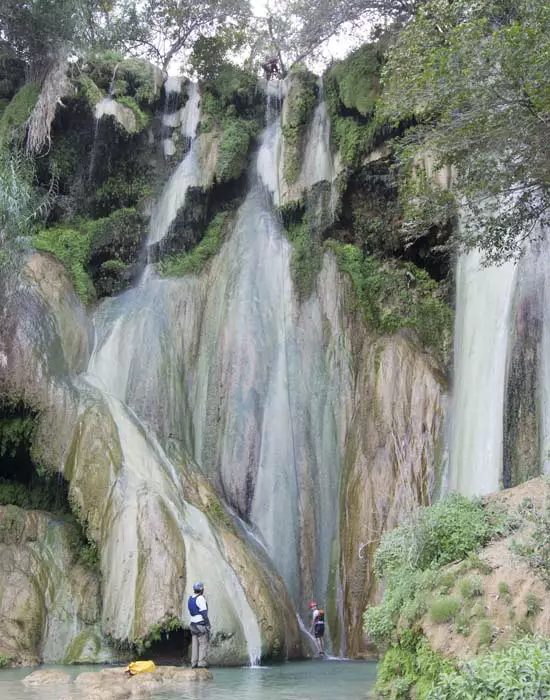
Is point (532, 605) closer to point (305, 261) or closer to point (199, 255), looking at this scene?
point (305, 261)

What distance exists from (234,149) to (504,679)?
22.9 m

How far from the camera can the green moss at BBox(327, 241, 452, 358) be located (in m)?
23.3

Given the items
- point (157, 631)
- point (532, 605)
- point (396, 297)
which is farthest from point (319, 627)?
point (532, 605)

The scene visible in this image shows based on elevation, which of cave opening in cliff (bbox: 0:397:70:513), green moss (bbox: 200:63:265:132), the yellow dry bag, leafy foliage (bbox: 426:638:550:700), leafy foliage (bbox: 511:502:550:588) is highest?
green moss (bbox: 200:63:265:132)

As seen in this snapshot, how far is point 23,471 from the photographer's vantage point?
2270cm

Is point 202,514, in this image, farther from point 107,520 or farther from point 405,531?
Result: point 405,531

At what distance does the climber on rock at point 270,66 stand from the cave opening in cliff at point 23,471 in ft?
59.8

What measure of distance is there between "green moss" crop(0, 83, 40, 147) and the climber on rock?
30.8 feet

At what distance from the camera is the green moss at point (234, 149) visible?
89.1 feet

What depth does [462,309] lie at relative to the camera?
22641mm

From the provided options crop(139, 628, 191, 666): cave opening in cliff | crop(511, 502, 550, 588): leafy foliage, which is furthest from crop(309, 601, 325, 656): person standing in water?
crop(511, 502, 550, 588): leafy foliage

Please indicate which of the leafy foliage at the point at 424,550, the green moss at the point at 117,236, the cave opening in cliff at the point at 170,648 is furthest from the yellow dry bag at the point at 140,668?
Result: the green moss at the point at 117,236

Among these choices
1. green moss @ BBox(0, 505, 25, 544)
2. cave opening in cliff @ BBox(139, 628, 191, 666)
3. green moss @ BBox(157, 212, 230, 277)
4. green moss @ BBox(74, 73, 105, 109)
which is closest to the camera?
cave opening in cliff @ BBox(139, 628, 191, 666)

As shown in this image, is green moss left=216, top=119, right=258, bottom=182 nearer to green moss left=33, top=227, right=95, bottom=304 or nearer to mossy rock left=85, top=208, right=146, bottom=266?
mossy rock left=85, top=208, right=146, bottom=266
